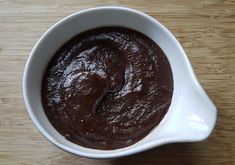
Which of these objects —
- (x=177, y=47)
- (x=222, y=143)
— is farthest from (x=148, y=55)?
(x=222, y=143)

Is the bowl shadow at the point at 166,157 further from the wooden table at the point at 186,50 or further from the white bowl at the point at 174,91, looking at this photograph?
the white bowl at the point at 174,91

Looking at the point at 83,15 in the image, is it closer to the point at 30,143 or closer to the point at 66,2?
the point at 66,2

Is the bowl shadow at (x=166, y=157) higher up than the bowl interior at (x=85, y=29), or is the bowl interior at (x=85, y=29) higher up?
the bowl interior at (x=85, y=29)

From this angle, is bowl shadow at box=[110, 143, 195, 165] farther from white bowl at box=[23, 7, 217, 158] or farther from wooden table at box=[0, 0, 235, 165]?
white bowl at box=[23, 7, 217, 158]

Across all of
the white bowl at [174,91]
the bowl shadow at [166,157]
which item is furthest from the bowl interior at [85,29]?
the bowl shadow at [166,157]

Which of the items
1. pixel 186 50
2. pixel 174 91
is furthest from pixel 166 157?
pixel 186 50

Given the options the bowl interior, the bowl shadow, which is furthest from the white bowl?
the bowl shadow
